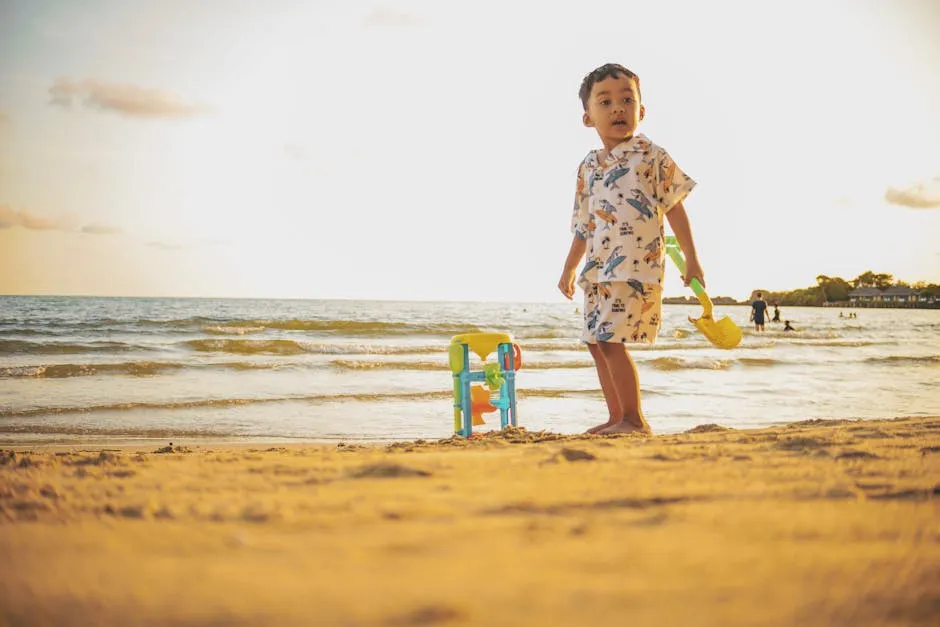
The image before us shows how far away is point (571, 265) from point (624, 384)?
2.62ft

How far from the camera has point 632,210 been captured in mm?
3609

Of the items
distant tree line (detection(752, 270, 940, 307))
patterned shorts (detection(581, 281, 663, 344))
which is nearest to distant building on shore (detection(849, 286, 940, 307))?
distant tree line (detection(752, 270, 940, 307))

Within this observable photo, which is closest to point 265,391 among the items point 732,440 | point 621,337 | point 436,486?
point 621,337

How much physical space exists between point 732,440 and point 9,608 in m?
2.61

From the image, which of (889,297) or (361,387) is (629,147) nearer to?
(361,387)

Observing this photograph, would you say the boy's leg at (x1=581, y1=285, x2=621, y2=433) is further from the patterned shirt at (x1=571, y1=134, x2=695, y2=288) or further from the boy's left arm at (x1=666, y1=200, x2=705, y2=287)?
the boy's left arm at (x1=666, y1=200, x2=705, y2=287)

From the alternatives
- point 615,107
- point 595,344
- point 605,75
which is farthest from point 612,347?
point 605,75

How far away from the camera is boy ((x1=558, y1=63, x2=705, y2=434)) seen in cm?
357

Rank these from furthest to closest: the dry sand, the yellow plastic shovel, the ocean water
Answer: the ocean water → the yellow plastic shovel → the dry sand

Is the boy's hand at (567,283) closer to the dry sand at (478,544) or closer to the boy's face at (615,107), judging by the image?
the boy's face at (615,107)

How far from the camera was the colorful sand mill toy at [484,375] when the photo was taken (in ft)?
13.3

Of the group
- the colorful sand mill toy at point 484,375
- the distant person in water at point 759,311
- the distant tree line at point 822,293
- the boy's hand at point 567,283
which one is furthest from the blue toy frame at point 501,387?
the distant tree line at point 822,293

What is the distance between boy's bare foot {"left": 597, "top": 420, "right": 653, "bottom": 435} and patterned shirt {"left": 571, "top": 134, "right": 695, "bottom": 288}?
2.42 ft

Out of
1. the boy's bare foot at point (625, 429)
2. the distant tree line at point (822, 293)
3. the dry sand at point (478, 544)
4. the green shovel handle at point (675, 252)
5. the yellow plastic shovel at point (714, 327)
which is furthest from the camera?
the distant tree line at point (822, 293)
